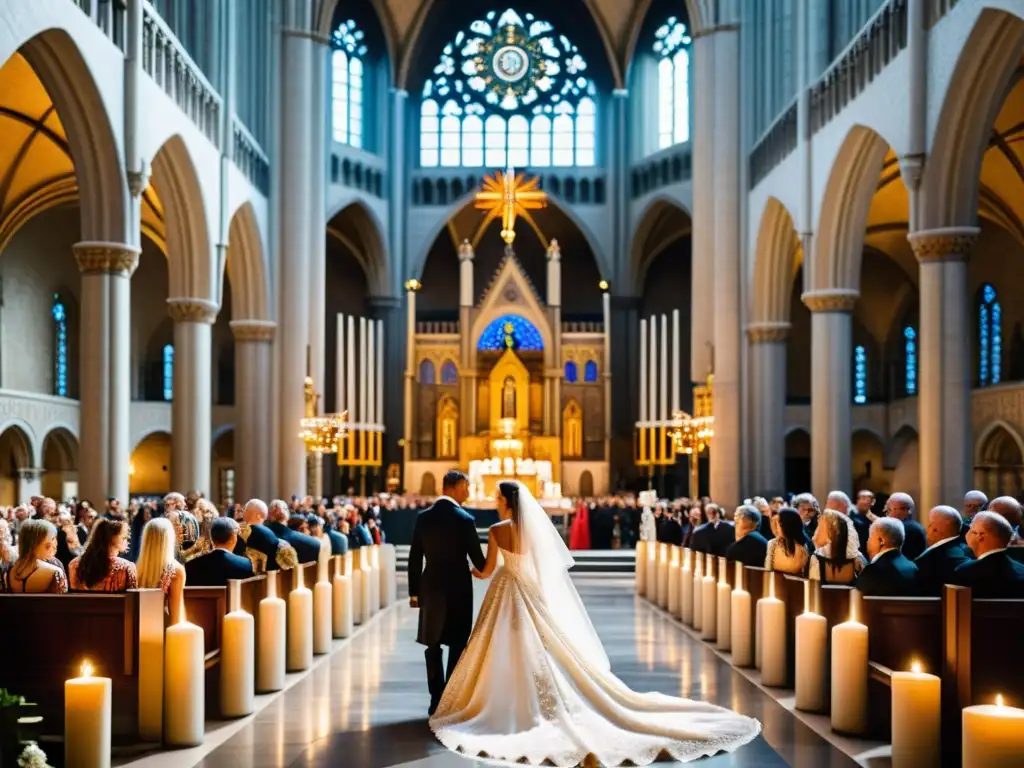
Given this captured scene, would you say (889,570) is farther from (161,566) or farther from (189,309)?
(189,309)

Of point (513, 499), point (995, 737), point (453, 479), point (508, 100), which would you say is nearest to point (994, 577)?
point (995, 737)

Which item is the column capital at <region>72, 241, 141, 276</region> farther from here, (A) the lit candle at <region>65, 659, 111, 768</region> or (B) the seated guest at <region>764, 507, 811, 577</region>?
(A) the lit candle at <region>65, 659, 111, 768</region>

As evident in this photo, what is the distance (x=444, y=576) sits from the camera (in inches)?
324

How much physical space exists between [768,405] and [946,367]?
34.0ft

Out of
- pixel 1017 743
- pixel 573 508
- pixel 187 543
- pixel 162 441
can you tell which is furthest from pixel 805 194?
pixel 162 441

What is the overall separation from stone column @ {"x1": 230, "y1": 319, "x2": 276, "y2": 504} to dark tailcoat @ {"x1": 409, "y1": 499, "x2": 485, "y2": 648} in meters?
19.1

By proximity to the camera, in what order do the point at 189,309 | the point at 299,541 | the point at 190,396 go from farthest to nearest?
the point at 189,309, the point at 190,396, the point at 299,541

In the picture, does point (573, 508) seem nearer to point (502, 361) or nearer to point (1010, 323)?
point (502, 361)

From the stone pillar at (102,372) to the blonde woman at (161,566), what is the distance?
9.28 meters

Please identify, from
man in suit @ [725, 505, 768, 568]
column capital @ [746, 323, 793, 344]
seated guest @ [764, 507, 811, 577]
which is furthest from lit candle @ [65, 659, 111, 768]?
column capital @ [746, 323, 793, 344]

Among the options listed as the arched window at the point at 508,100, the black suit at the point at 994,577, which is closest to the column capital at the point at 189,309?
the black suit at the point at 994,577

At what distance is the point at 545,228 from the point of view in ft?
131

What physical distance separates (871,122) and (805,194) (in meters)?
3.80

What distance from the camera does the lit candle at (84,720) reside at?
242 inches
